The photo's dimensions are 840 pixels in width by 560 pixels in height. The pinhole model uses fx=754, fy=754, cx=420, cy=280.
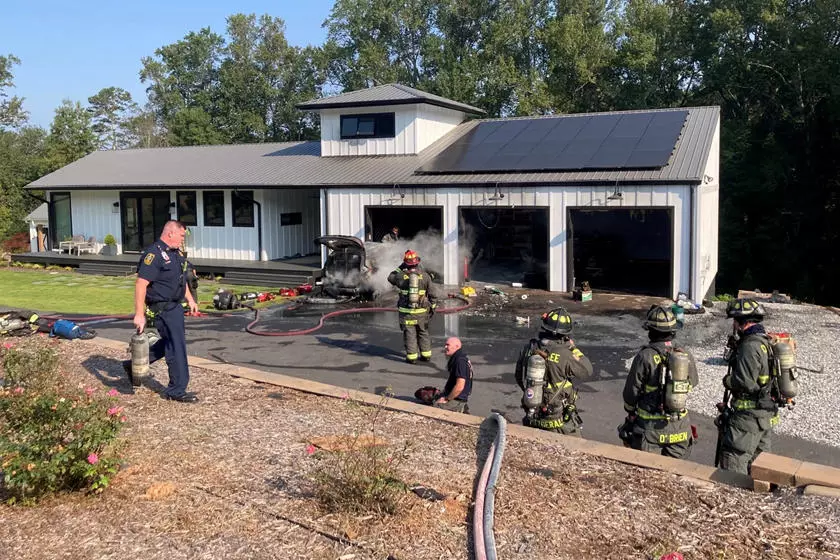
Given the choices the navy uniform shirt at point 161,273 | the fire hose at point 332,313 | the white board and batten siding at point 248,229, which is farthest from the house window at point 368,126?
the navy uniform shirt at point 161,273

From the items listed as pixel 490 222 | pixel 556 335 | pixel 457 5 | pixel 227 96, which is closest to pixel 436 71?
pixel 457 5

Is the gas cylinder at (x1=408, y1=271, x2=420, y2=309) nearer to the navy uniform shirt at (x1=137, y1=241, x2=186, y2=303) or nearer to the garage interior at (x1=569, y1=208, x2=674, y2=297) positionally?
the navy uniform shirt at (x1=137, y1=241, x2=186, y2=303)

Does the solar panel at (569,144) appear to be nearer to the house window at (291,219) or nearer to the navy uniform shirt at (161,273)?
the house window at (291,219)

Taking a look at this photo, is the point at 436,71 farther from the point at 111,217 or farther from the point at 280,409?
the point at 280,409

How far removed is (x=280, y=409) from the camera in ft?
24.2

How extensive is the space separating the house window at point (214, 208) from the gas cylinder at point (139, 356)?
16.6 meters

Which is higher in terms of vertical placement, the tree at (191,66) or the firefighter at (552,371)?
the tree at (191,66)

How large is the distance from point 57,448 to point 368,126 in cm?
1905

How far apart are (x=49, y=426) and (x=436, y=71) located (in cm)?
4605

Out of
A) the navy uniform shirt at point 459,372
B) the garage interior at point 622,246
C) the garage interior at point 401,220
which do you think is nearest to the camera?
the navy uniform shirt at point 459,372

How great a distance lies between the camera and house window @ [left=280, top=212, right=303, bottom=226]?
2403 centimetres

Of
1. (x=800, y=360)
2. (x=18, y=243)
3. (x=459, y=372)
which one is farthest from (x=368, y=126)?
(x=18, y=243)

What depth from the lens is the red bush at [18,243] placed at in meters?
31.6

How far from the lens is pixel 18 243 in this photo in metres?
33.2
